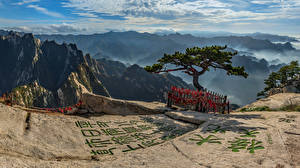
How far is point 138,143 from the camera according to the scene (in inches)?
365

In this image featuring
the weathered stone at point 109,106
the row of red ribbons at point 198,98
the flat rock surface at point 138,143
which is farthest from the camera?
the row of red ribbons at point 198,98

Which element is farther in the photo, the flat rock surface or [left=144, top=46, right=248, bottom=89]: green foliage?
[left=144, top=46, right=248, bottom=89]: green foliage

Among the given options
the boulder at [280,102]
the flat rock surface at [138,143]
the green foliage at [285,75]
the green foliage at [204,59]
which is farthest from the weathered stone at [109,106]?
the green foliage at [285,75]

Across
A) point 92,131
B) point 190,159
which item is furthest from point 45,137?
point 190,159

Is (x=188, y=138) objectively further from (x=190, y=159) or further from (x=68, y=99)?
(x=68, y=99)

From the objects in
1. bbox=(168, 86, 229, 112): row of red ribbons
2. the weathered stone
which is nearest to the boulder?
bbox=(168, 86, 229, 112): row of red ribbons

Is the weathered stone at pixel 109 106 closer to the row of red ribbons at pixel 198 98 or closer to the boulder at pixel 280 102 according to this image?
the row of red ribbons at pixel 198 98

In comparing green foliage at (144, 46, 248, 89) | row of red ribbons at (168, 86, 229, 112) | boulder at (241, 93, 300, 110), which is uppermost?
green foliage at (144, 46, 248, 89)

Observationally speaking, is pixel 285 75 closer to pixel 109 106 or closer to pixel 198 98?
pixel 198 98

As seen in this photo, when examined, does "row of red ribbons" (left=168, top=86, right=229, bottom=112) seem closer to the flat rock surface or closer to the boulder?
the boulder

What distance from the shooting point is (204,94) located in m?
17.8

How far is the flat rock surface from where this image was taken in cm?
634

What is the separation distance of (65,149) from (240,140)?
7.43 meters

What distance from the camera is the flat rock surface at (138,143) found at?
6344mm
